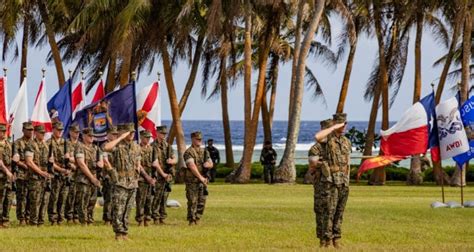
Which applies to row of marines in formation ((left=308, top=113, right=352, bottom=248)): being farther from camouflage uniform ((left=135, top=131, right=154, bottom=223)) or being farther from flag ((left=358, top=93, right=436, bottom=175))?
flag ((left=358, top=93, right=436, bottom=175))

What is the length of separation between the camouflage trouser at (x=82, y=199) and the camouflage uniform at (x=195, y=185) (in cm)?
179

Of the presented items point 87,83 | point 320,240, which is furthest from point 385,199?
point 87,83

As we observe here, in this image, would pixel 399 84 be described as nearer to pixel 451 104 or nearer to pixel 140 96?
pixel 451 104

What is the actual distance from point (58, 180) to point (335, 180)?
6770 millimetres

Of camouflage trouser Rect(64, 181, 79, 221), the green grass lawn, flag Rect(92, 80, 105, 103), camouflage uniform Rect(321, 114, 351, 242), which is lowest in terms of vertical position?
the green grass lawn

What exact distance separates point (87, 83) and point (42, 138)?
2786cm

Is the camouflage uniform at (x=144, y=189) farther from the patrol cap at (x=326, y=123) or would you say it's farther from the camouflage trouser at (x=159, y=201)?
the patrol cap at (x=326, y=123)

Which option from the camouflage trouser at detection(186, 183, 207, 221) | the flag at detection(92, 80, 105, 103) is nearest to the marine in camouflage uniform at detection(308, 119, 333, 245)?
the camouflage trouser at detection(186, 183, 207, 221)

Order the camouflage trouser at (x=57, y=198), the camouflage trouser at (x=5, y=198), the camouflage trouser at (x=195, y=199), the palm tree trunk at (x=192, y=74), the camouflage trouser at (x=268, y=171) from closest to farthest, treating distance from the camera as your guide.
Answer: the camouflage trouser at (x=5, y=198) < the camouflage trouser at (x=195, y=199) < the camouflage trouser at (x=57, y=198) < the camouflage trouser at (x=268, y=171) < the palm tree trunk at (x=192, y=74)

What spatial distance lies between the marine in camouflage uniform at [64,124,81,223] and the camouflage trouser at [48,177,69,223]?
0.10 meters

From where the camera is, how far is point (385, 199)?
32344mm

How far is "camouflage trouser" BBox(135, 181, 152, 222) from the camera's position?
21750 millimetres

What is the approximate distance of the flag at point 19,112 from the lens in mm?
25656

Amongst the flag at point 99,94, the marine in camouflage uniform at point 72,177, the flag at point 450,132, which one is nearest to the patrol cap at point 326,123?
the marine in camouflage uniform at point 72,177
